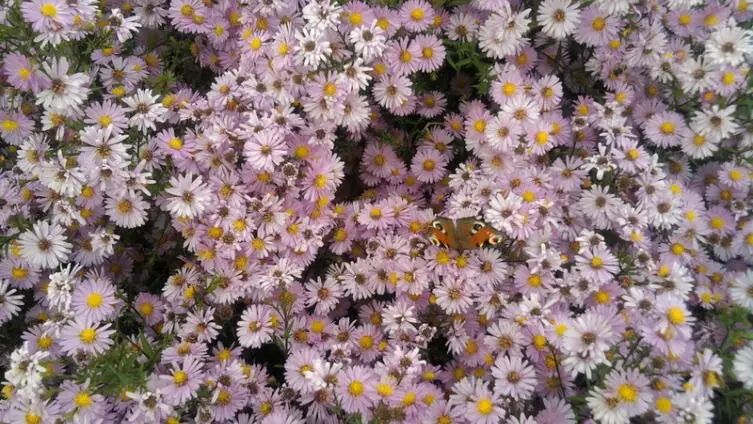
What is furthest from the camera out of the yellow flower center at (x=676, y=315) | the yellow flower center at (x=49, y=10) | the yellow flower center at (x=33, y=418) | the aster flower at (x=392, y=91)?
the aster flower at (x=392, y=91)

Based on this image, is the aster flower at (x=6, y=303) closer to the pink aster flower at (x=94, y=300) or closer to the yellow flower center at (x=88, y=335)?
the pink aster flower at (x=94, y=300)

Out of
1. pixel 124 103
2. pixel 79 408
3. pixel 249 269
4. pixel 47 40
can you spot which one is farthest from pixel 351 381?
pixel 47 40

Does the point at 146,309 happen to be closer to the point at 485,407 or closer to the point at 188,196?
the point at 188,196

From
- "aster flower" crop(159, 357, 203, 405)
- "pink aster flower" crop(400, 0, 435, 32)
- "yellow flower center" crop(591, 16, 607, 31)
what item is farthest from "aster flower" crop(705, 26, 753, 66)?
"aster flower" crop(159, 357, 203, 405)

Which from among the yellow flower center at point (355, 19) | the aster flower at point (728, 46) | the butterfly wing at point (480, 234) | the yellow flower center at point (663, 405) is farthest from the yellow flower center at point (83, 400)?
the aster flower at point (728, 46)

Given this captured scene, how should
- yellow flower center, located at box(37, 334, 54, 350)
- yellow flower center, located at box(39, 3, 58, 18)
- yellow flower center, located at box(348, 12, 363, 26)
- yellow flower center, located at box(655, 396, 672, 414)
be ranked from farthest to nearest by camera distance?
1. yellow flower center, located at box(348, 12, 363, 26)
2. yellow flower center, located at box(37, 334, 54, 350)
3. yellow flower center, located at box(39, 3, 58, 18)
4. yellow flower center, located at box(655, 396, 672, 414)

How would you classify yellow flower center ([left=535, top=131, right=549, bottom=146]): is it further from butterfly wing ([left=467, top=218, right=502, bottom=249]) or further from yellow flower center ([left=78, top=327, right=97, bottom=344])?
yellow flower center ([left=78, top=327, right=97, bottom=344])

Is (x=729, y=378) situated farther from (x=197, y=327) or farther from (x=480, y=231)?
(x=197, y=327)

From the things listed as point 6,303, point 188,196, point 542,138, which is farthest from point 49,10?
point 542,138

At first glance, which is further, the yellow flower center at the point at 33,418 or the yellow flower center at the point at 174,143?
the yellow flower center at the point at 174,143
